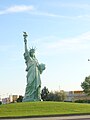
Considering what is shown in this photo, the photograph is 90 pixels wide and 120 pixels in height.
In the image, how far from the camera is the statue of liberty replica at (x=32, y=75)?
57.0 m

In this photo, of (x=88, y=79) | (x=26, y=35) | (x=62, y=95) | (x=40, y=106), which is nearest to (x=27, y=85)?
(x=26, y=35)

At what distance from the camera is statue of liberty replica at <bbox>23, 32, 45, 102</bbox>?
187 ft

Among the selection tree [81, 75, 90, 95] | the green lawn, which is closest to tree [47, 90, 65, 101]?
tree [81, 75, 90, 95]

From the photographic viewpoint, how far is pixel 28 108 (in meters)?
44.8

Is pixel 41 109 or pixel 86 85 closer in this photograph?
pixel 41 109

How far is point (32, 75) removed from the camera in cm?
Answer: 5750

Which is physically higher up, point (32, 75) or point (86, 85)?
point (86, 85)

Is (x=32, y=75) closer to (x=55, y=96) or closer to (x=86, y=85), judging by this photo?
(x=86, y=85)

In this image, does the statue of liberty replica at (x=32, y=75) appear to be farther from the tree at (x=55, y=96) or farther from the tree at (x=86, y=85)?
the tree at (x=55, y=96)

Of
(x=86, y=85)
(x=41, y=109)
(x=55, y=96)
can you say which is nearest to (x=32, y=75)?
(x=41, y=109)

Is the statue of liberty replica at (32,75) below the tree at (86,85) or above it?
below

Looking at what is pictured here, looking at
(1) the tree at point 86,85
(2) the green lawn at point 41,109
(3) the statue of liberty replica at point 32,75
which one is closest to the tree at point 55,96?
(1) the tree at point 86,85

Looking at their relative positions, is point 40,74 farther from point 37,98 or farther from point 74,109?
point 74,109

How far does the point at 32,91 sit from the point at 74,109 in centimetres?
1527
